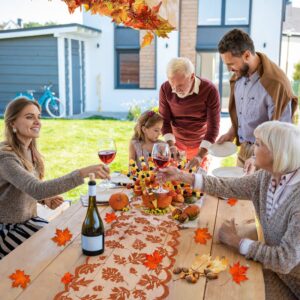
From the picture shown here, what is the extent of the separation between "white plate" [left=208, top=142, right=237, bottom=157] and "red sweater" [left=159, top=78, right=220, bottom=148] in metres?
0.49

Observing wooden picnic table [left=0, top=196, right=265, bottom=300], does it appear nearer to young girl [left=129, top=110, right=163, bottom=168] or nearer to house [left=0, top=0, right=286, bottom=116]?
young girl [left=129, top=110, right=163, bottom=168]

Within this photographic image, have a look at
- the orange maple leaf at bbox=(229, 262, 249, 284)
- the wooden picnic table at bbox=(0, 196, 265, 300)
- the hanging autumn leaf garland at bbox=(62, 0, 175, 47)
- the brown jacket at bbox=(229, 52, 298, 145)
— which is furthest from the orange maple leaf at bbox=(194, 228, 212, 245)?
the hanging autumn leaf garland at bbox=(62, 0, 175, 47)

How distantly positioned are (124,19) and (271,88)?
38.9 inches

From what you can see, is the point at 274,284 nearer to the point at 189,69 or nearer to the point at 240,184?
the point at 240,184

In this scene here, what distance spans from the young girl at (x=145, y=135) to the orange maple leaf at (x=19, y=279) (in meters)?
1.70

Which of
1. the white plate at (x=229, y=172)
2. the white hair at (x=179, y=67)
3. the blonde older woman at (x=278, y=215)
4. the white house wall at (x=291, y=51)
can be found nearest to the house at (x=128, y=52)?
the white house wall at (x=291, y=51)

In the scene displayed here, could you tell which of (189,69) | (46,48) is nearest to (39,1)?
(189,69)

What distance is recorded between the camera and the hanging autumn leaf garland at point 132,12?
2.25 meters

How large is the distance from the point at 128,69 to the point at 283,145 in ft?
38.1

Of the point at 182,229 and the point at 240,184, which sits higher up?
the point at 240,184

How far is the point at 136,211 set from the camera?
2010 millimetres

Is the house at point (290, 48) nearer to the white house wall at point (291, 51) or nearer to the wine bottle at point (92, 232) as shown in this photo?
the white house wall at point (291, 51)

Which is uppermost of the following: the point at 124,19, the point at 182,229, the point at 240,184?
the point at 124,19

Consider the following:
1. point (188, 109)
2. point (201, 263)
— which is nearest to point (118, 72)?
point (188, 109)
